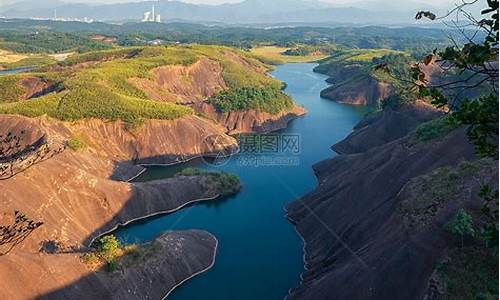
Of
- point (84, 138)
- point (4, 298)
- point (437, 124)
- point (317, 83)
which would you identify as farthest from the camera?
point (317, 83)

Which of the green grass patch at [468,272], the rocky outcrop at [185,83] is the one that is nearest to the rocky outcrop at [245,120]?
the rocky outcrop at [185,83]

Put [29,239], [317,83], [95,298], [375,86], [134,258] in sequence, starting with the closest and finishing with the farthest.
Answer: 1. [95,298]
2. [134,258]
3. [29,239]
4. [375,86]
5. [317,83]

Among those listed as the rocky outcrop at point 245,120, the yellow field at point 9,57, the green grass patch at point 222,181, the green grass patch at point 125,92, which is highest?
the green grass patch at point 125,92

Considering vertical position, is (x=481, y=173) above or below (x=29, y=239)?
above

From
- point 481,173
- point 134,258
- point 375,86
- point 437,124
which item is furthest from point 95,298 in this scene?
point 375,86

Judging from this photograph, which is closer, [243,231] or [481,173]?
[481,173]

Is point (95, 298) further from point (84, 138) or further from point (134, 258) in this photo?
point (84, 138)

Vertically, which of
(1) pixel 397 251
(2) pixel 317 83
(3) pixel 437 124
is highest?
(3) pixel 437 124

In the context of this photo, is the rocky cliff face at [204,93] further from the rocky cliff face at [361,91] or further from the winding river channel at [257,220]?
the rocky cliff face at [361,91]
